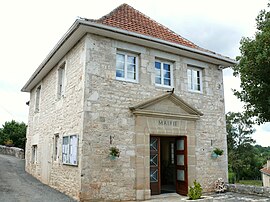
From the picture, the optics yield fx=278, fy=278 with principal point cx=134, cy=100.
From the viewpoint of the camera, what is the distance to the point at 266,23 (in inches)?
413

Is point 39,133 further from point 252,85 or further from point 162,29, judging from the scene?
point 252,85

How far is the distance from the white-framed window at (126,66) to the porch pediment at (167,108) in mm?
979

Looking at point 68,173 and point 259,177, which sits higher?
point 68,173

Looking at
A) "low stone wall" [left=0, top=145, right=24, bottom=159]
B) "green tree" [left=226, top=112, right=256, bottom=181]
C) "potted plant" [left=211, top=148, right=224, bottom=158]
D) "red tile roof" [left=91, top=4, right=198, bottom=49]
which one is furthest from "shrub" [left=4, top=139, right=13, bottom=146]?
"green tree" [left=226, top=112, right=256, bottom=181]

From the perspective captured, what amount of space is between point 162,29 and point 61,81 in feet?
14.9

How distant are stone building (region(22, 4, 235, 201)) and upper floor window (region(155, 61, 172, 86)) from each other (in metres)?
0.04

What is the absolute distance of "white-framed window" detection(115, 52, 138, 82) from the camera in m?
9.07

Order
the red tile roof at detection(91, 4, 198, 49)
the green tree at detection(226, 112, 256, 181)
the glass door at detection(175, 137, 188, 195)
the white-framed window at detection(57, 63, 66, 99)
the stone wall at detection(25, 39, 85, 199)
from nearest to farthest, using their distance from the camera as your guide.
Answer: the stone wall at detection(25, 39, 85, 199) → the red tile roof at detection(91, 4, 198, 49) → the glass door at detection(175, 137, 188, 195) → the white-framed window at detection(57, 63, 66, 99) → the green tree at detection(226, 112, 256, 181)

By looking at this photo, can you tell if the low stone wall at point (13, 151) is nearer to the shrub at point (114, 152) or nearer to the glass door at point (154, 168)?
the glass door at point (154, 168)

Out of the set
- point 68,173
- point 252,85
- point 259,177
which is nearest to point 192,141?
point 252,85

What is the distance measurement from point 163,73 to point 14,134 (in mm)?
21030

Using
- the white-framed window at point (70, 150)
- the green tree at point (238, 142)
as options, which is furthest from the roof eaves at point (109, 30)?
the green tree at point (238, 142)

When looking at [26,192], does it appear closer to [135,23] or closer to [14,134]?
[135,23]

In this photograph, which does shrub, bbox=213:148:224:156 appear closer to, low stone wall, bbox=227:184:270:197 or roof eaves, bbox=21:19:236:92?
low stone wall, bbox=227:184:270:197
